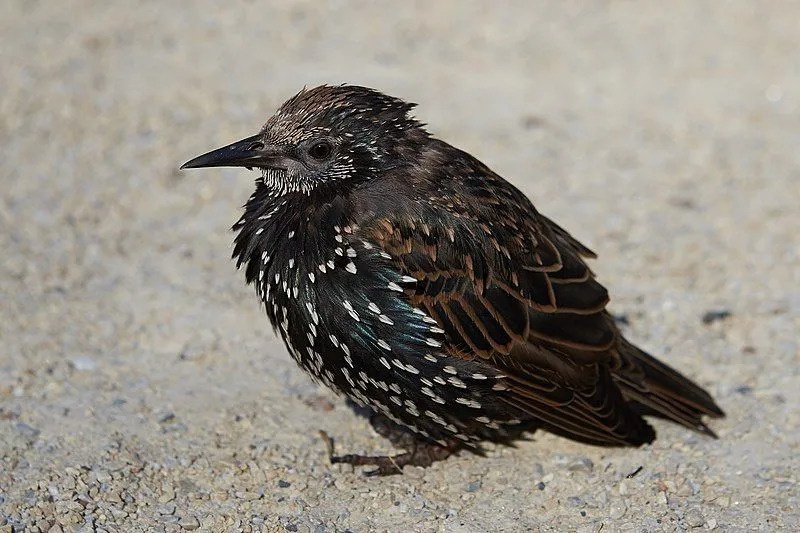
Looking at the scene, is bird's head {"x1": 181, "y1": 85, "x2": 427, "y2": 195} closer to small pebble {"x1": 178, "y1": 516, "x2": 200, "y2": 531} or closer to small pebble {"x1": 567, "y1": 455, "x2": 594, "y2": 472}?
small pebble {"x1": 178, "y1": 516, "x2": 200, "y2": 531}

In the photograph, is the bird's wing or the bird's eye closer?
the bird's wing

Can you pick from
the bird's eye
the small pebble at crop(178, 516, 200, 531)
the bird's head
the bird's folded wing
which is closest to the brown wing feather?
the bird's folded wing

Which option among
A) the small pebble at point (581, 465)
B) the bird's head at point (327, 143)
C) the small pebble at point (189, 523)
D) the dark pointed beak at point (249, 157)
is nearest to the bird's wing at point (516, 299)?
the small pebble at point (581, 465)

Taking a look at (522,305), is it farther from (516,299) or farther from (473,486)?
(473,486)

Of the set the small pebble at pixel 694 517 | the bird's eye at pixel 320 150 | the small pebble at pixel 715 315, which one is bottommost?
the small pebble at pixel 694 517

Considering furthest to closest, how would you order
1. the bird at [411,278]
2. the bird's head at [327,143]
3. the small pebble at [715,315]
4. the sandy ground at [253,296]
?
the small pebble at [715,315] → the sandy ground at [253,296] → the bird's head at [327,143] → the bird at [411,278]

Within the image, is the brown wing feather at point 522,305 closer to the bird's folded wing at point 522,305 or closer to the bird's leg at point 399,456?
the bird's folded wing at point 522,305

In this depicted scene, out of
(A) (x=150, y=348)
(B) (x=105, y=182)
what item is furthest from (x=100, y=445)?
(B) (x=105, y=182)
